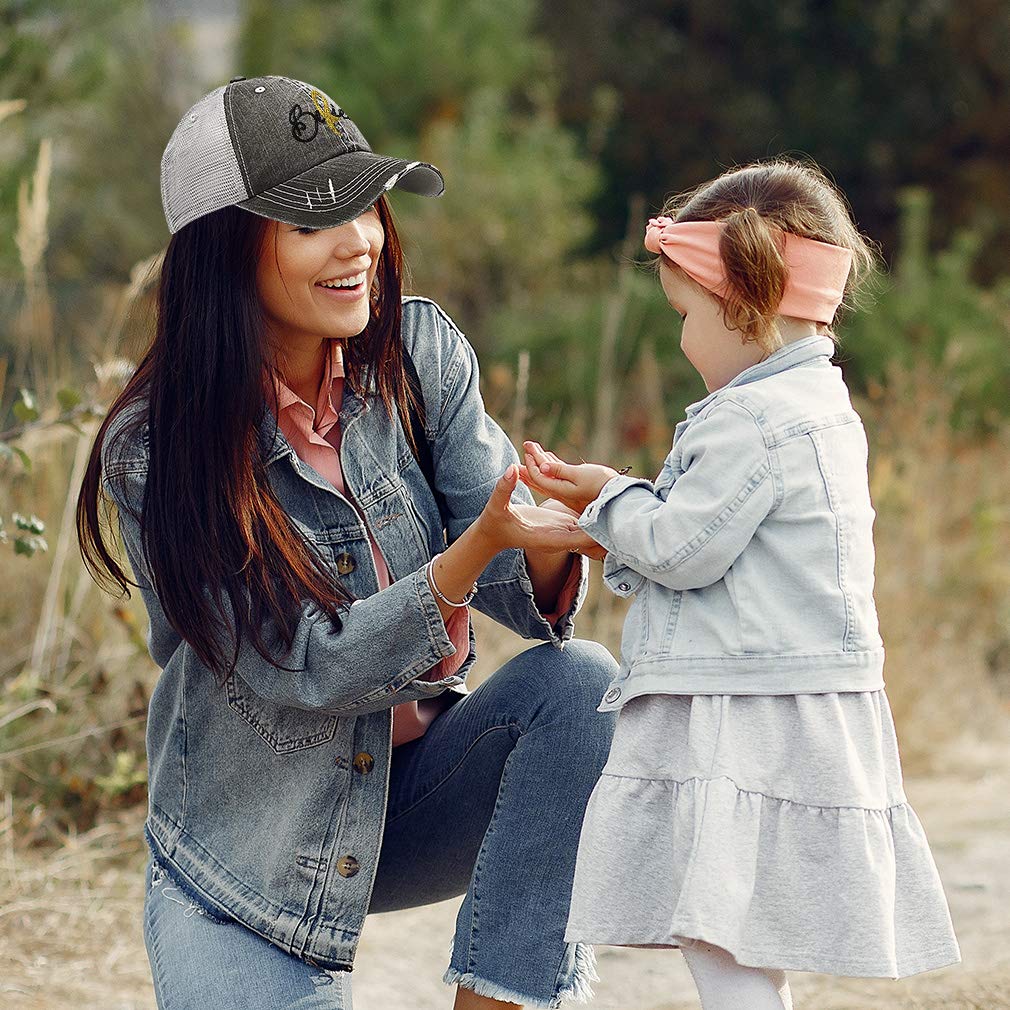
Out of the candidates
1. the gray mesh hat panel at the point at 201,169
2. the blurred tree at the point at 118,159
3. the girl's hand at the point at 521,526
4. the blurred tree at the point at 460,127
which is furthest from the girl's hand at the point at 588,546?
the blurred tree at the point at 118,159

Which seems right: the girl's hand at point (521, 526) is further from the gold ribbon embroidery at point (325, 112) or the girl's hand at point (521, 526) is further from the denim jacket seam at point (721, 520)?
the gold ribbon embroidery at point (325, 112)

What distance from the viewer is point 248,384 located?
1811 mm

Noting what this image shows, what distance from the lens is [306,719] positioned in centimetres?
189

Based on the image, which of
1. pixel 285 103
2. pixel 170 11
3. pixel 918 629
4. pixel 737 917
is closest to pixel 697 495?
pixel 737 917

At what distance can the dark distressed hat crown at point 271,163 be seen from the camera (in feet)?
5.85

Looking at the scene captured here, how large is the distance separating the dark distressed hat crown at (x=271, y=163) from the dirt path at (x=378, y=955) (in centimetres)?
141

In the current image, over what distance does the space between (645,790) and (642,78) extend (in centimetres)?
861

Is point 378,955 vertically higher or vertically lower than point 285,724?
lower

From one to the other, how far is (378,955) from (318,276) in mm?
1527

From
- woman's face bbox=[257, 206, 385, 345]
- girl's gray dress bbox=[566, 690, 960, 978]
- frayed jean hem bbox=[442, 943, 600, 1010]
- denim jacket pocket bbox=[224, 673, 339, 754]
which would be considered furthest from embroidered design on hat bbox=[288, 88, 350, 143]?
frayed jean hem bbox=[442, 943, 600, 1010]

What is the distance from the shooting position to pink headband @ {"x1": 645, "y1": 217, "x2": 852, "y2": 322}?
166cm

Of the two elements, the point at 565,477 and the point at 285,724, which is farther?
the point at 285,724

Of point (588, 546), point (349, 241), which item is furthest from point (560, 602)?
point (349, 241)

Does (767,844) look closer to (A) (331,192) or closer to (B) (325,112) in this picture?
(A) (331,192)
